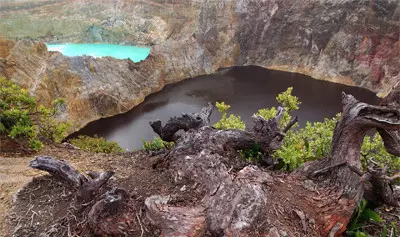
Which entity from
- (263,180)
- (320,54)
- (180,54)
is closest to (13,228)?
(263,180)

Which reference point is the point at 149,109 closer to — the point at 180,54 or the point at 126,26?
the point at 180,54

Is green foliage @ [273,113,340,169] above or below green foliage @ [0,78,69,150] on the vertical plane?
above

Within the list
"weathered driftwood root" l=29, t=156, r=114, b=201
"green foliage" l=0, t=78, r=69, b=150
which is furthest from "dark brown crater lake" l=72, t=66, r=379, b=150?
"weathered driftwood root" l=29, t=156, r=114, b=201

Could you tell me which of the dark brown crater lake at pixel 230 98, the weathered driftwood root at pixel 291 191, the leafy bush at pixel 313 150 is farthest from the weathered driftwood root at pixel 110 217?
the dark brown crater lake at pixel 230 98

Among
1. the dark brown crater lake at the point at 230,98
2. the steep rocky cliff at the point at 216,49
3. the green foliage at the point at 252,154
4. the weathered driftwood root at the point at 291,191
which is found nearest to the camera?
the weathered driftwood root at the point at 291,191

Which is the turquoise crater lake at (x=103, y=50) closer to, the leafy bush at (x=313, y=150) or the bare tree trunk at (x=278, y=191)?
the leafy bush at (x=313, y=150)

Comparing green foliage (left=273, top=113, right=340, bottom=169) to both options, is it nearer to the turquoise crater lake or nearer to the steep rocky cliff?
the steep rocky cliff

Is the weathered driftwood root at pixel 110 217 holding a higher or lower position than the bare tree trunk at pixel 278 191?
lower

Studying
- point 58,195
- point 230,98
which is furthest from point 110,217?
point 230,98

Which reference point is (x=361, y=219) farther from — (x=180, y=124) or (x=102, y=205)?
(x=180, y=124)
